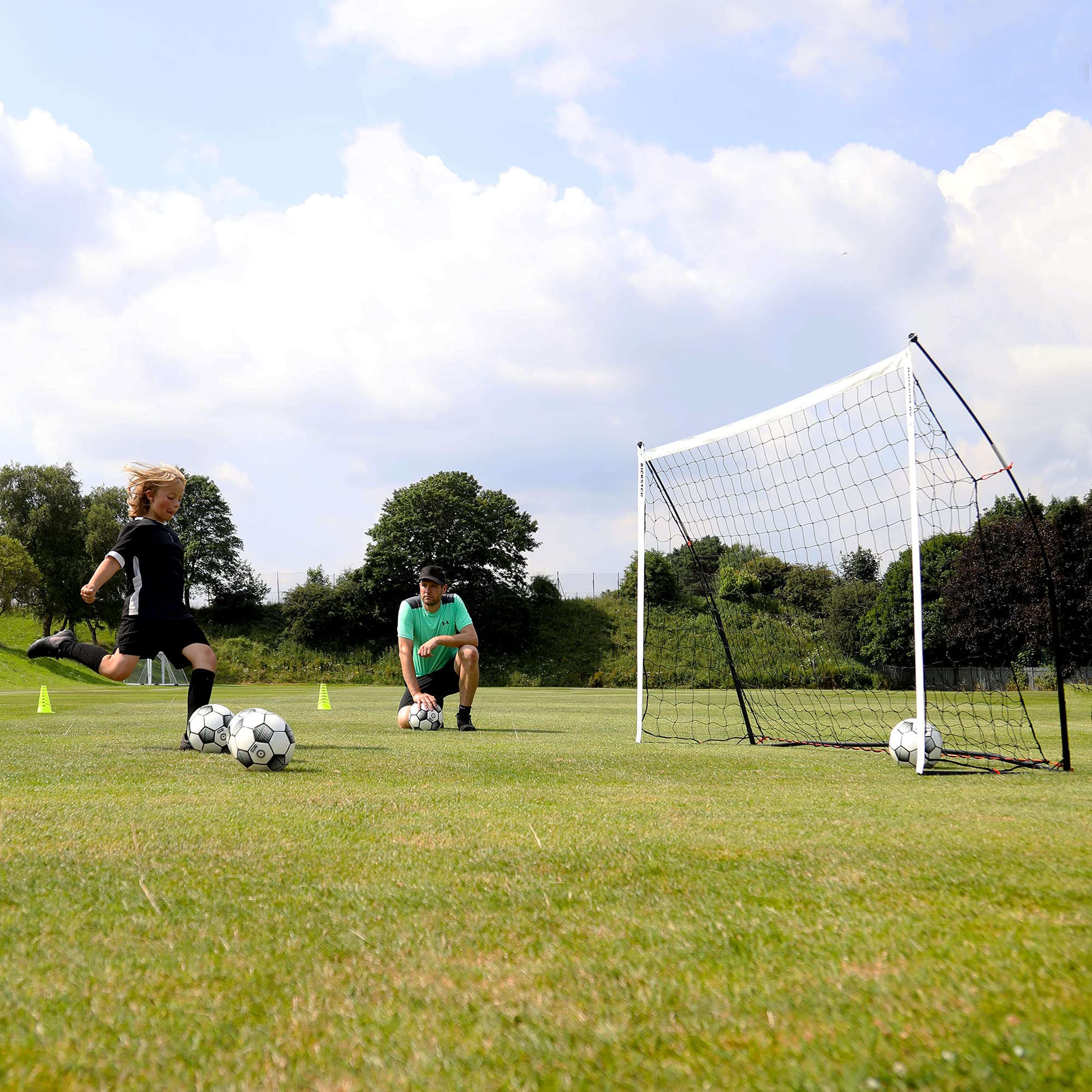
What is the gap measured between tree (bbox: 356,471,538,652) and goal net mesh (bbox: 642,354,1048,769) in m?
20.5

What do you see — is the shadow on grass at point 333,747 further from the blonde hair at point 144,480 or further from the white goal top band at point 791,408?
the white goal top band at point 791,408

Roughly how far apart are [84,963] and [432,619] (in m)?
7.45

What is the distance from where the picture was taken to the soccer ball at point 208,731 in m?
6.96

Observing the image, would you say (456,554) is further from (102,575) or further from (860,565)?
(102,575)

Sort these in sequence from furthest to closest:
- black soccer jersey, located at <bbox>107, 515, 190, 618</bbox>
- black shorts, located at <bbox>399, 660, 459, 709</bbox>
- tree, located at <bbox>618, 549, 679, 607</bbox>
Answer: tree, located at <bbox>618, 549, 679, 607</bbox> < black shorts, located at <bbox>399, 660, 459, 709</bbox> < black soccer jersey, located at <bbox>107, 515, 190, 618</bbox>

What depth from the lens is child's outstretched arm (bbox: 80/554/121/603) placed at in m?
6.48

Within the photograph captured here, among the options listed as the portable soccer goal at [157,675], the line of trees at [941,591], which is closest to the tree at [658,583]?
the line of trees at [941,591]

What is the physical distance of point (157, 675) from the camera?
37.4 m

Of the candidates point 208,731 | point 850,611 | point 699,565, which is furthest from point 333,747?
point 850,611

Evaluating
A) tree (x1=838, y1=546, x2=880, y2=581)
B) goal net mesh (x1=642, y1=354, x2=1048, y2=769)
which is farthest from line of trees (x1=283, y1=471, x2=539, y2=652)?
tree (x1=838, y1=546, x2=880, y2=581)

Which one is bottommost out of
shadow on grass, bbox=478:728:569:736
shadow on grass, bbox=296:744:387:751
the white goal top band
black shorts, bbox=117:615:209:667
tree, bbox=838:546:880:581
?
shadow on grass, bbox=478:728:569:736

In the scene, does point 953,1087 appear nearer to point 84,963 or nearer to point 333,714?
point 84,963

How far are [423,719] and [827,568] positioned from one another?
713cm

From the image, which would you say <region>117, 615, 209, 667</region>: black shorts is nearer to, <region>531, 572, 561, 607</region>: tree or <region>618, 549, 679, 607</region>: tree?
<region>618, 549, 679, 607</region>: tree
